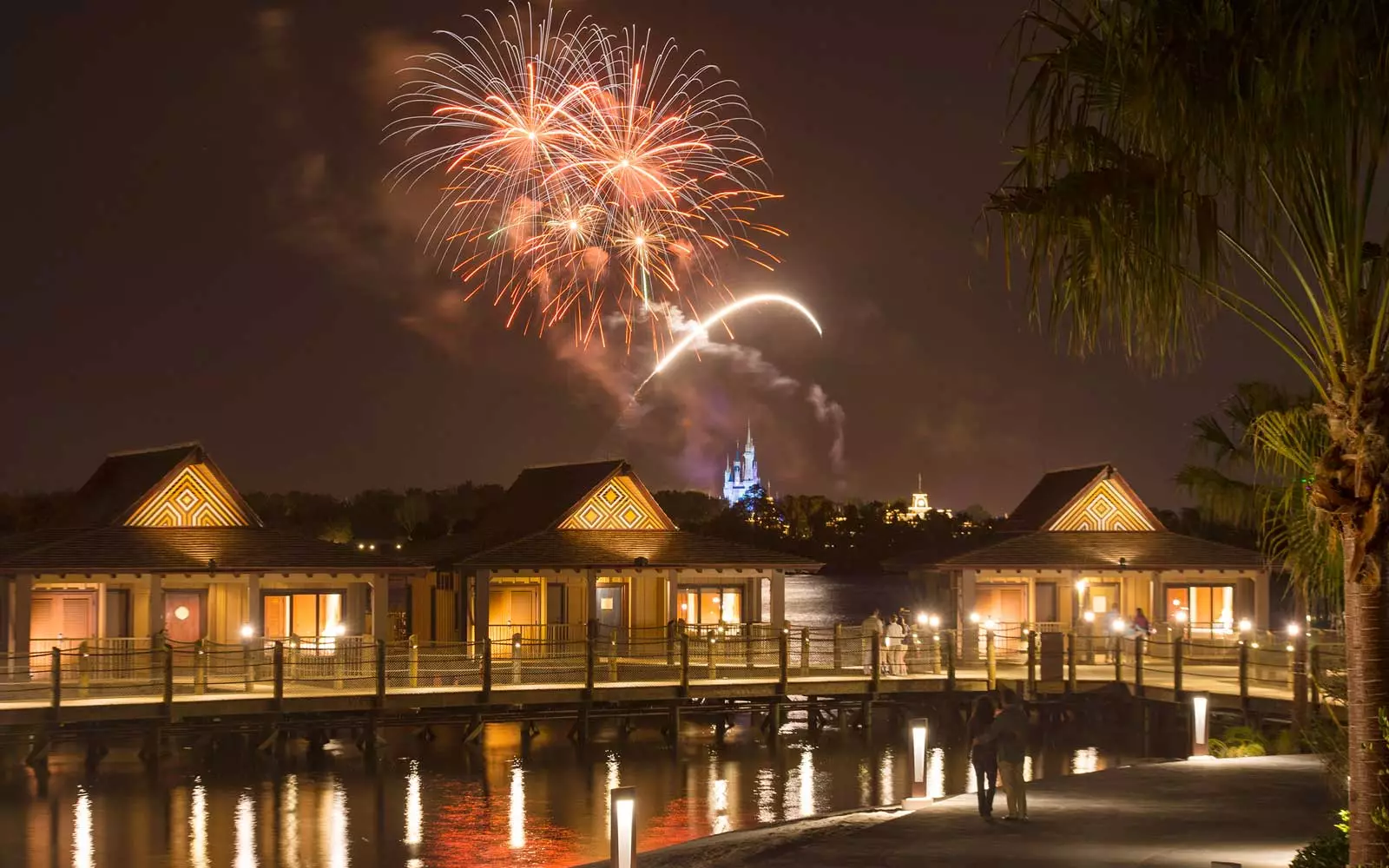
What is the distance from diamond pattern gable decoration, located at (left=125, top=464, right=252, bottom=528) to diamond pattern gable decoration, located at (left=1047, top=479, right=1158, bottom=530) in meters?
22.7

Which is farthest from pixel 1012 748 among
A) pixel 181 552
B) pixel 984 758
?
pixel 181 552

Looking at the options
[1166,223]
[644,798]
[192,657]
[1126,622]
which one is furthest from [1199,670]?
[1166,223]

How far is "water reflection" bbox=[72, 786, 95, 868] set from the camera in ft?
85.4

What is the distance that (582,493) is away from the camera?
46.8 meters

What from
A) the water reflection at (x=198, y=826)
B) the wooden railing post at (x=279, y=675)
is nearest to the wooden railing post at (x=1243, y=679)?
the wooden railing post at (x=279, y=675)

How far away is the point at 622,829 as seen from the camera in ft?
54.5

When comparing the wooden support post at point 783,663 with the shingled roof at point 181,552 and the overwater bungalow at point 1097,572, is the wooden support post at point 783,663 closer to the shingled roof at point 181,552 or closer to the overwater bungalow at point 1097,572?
the overwater bungalow at point 1097,572

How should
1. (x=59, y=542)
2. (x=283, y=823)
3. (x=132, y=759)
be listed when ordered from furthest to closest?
(x=59, y=542) < (x=132, y=759) < (x=283, y=823)

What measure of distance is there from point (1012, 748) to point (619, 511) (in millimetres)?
28012

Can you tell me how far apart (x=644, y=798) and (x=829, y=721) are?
42.4 feet

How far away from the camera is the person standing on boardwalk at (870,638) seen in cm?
4022

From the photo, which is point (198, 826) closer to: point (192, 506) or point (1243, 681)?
point (192, 506)

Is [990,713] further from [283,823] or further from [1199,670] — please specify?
[1199,670]

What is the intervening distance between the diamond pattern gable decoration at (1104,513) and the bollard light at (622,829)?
3435 cm
